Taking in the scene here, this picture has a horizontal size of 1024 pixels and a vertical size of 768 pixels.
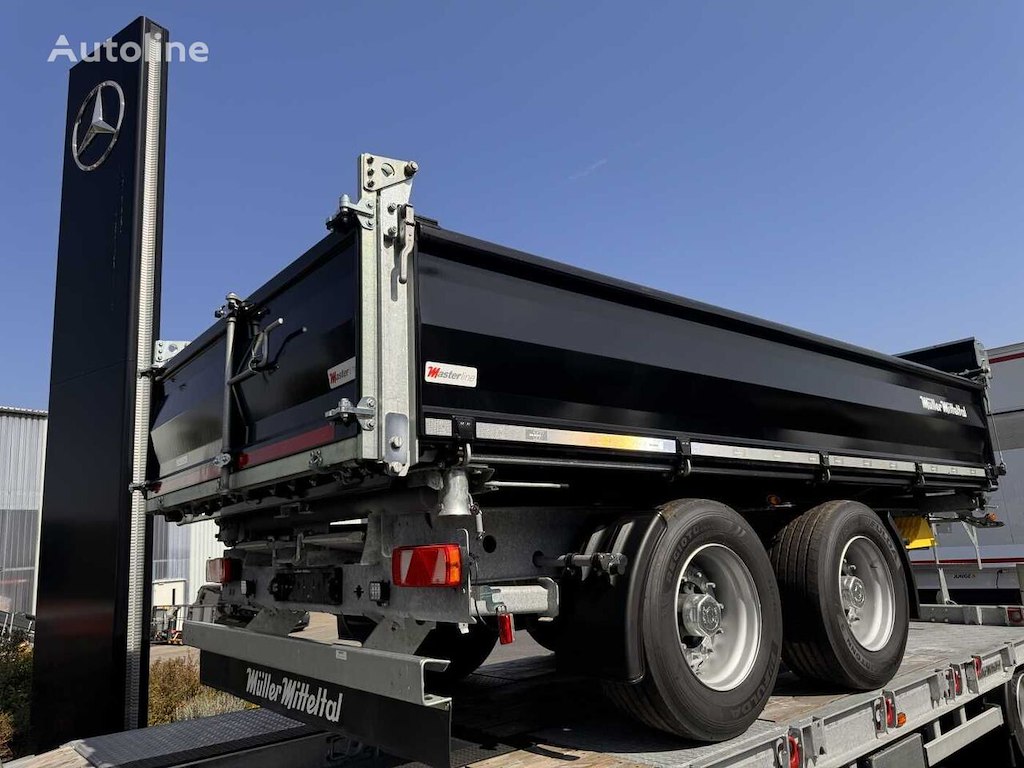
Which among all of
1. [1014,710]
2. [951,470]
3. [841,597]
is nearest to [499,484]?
[841,597]

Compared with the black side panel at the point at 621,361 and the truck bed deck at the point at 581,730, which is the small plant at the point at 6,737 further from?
the black side panel at the point at 621,361

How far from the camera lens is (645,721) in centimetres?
363

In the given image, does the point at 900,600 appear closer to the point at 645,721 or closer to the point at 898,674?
the point at 898,674

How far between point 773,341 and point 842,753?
Result: 2.42 m

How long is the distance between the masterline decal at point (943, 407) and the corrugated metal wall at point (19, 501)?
64.7 feet

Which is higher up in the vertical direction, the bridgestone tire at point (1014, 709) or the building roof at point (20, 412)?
the building roof at point (20, 412)

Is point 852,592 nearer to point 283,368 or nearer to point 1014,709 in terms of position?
point 1014,709

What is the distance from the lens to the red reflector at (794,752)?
3.50 metres

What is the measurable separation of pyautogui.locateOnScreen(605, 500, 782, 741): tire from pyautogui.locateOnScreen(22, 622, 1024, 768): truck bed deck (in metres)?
0.16

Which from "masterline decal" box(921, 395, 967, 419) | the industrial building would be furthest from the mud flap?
the industrial building

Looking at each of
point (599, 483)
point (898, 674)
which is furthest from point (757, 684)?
point (898, 674)

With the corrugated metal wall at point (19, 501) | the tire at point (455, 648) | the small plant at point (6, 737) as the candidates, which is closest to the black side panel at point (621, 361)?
the tire at point (455, 648)

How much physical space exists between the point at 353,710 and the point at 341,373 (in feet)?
4.68

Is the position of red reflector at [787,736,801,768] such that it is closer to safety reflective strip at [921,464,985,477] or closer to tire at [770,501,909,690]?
tire at [770,501,909,690]
